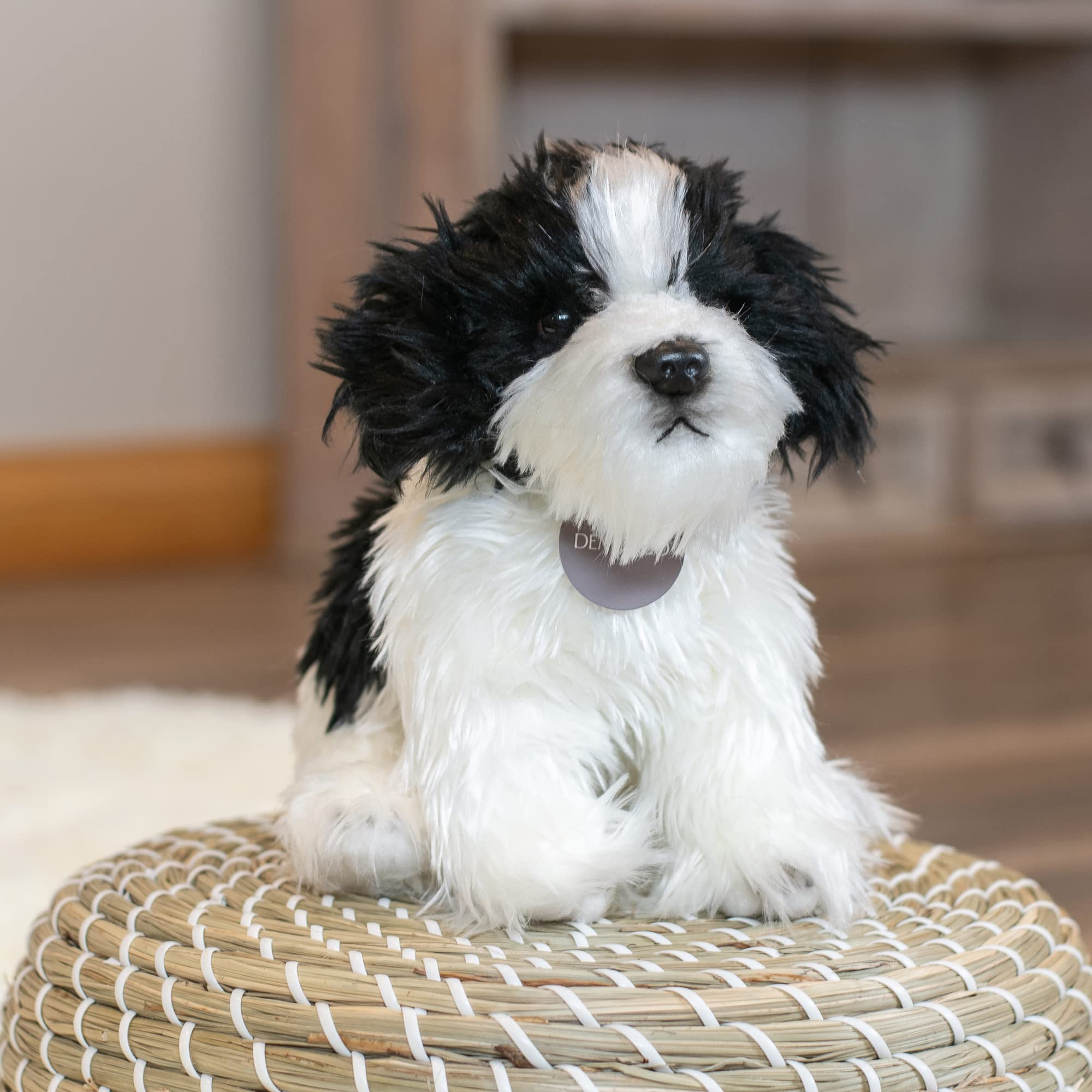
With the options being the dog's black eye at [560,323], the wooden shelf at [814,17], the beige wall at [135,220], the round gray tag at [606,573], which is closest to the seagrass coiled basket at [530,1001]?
the round gray tag at [606,573]

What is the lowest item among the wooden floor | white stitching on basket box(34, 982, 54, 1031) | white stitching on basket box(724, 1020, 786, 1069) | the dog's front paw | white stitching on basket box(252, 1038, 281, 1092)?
the wooden floor

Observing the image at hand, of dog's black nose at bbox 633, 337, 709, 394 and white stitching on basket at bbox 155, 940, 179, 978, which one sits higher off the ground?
dog's black nose at bbox 633, 337, 709, 394

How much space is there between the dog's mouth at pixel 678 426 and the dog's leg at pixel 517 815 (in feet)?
0.47

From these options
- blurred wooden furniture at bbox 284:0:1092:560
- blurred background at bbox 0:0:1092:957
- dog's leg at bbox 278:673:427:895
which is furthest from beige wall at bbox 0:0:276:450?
dog's leg at bbox 278:673:427:895

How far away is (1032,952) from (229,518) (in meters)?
2.12

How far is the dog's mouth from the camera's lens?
60 cm

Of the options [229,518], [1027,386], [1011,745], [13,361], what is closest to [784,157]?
[1027,386]

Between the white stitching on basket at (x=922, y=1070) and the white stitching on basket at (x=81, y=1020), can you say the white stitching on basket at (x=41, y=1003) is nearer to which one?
the white stitching on basket at (x=81, y=1020)

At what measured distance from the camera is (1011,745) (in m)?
1.64

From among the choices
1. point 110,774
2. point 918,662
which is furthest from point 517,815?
point 918,662

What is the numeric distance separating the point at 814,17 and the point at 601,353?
87.1 inches

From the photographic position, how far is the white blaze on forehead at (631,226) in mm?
640

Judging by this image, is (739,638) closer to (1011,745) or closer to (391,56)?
(1011,745)

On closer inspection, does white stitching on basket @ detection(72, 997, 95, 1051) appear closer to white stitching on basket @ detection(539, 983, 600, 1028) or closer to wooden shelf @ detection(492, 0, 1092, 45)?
white stitching on basket @ detection(539, 983, 600, 1028)
